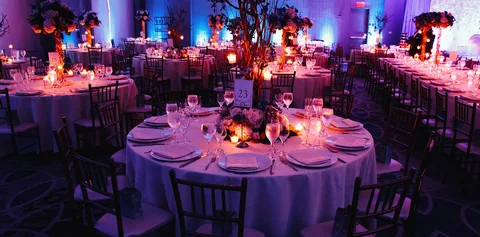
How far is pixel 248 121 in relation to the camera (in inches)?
111

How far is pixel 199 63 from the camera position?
8.98 m

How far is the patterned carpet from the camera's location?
3414 millimetres

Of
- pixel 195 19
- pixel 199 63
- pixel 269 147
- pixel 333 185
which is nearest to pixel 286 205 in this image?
pixel 333 185

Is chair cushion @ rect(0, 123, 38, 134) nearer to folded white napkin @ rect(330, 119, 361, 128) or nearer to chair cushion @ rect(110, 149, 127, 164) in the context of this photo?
chair cushion @ rect(110, 149, 127, 164)

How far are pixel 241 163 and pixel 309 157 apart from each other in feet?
1.44

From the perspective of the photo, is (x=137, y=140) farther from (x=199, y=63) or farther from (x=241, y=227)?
(x=199, y=63)

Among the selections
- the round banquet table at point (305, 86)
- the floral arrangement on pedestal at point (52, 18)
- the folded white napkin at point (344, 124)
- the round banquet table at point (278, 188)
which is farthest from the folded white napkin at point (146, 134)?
the round banquet table at point (305, 86)

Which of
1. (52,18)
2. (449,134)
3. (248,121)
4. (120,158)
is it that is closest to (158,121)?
(120,158)

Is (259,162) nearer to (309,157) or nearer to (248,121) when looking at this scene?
(309,157)

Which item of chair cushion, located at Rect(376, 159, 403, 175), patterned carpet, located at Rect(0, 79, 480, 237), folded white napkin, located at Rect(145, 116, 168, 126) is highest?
folded white napkin, located at Rect(145, 116, 168, 126)

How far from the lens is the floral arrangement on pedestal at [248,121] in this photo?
2.82 metres

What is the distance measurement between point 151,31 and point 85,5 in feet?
15.7

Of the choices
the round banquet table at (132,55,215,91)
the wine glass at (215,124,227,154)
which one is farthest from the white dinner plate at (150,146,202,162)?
the round banquet table at (132,55,215,91)

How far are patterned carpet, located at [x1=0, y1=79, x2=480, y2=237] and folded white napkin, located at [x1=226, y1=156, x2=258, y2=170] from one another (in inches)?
66.2
